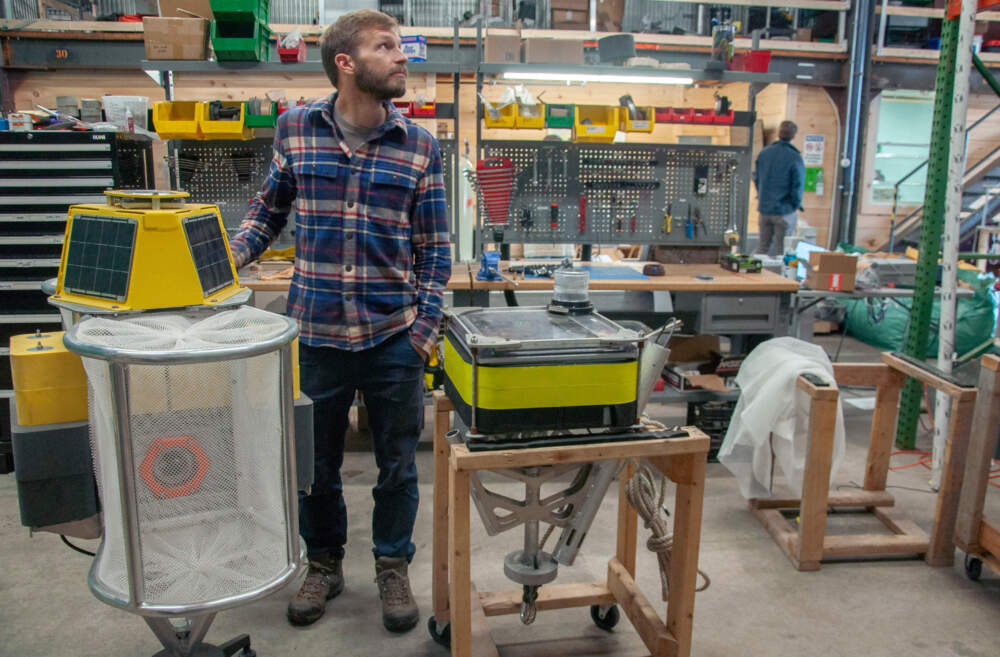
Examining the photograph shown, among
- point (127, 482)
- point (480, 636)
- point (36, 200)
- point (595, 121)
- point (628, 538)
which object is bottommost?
point (480, 636)

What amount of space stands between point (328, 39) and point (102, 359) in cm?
100

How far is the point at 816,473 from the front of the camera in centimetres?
244

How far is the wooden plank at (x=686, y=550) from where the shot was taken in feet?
5.49

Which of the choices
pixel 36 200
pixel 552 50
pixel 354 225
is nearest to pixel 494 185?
pixel 552 50

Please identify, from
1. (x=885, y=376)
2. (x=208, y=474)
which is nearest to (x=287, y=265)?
(x=208, y=474)

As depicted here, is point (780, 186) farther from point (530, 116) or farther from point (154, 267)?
point (154, 267)

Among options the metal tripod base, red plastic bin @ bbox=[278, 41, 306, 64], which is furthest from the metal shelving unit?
the metal tripod base

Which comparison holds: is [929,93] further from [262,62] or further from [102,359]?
[102,359]

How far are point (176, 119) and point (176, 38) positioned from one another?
1.14 feet

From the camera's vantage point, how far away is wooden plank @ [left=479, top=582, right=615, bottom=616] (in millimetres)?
2027

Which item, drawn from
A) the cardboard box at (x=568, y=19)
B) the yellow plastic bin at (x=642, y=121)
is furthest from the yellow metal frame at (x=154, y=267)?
the cardboard box at (x=568, y=19)

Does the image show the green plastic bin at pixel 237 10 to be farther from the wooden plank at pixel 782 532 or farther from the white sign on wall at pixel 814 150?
the white sign on wall at pixel 814 150

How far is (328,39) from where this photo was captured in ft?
6.05

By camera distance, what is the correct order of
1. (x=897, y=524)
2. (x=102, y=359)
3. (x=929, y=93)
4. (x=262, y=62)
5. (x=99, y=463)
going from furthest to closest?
(x=929, y=93) < (x=262, y=62) < (x=897, y=524) < (x=99, y=463) < (x=102, y=359)
